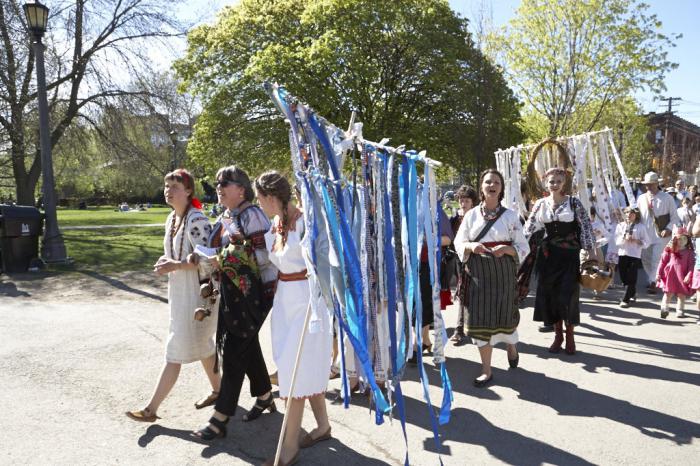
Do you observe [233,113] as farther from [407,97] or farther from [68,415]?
[68,415]

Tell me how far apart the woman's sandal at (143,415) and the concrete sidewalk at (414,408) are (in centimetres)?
8

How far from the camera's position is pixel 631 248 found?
25.9 feet

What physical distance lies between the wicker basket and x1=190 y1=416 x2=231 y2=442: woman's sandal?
371 cm

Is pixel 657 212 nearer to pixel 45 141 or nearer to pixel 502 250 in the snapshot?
pixel 502 250

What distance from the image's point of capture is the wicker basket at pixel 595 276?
5.12 m

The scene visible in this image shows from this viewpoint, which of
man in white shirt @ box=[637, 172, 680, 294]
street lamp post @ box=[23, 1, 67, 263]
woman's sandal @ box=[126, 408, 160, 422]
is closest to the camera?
woman's sandal @ box=[126, 408, 160, 422]

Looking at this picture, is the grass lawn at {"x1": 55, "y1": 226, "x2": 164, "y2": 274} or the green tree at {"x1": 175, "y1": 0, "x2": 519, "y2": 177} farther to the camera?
the green tree at {"x1": 175, "y1": 0, "x2": 519, "y2": 177}

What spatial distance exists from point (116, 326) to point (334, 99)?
12.5 m

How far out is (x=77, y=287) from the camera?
29.6 feet

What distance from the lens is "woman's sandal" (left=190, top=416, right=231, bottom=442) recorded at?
138 inches

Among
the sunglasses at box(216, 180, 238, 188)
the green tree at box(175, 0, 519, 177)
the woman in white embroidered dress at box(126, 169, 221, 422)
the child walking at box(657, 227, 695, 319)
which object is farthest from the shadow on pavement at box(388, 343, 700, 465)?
the green tree at box(175, 0, 519, 177)

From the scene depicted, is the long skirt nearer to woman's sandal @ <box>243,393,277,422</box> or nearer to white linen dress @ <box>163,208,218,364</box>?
woman's sandal @ <box>243,393,277,422</box>

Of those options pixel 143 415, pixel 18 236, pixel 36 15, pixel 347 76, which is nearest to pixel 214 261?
pixel 143 415

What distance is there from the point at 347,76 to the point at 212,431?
14809 mm
